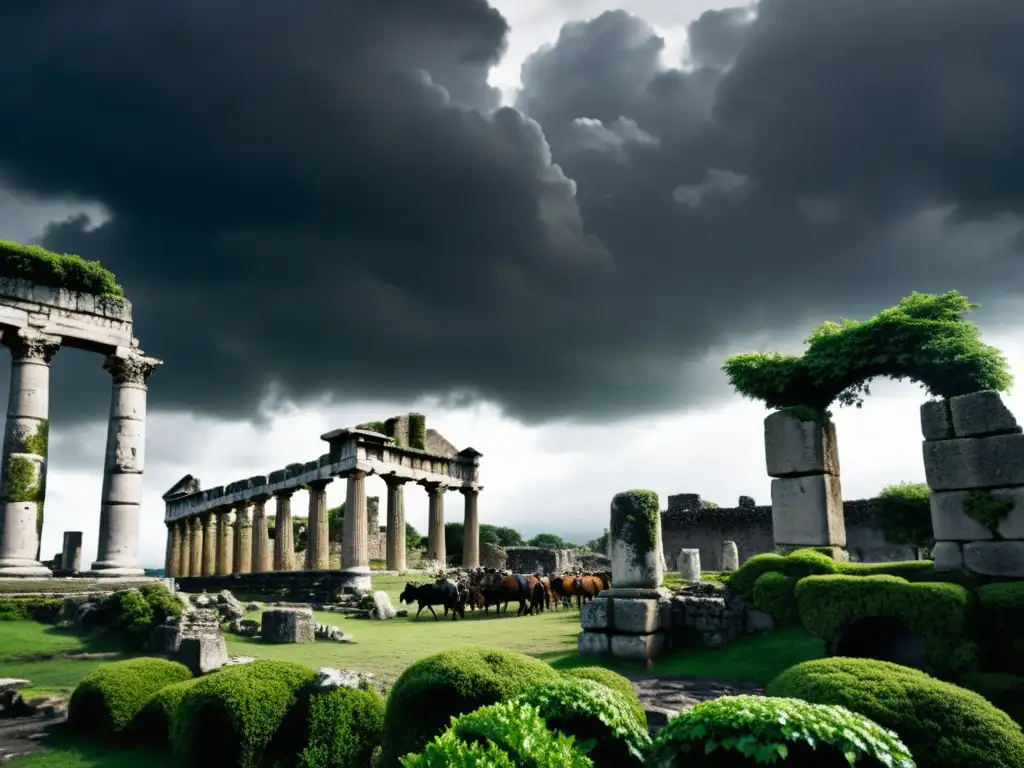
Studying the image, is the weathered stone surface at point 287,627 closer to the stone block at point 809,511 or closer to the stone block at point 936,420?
the stone block at point 809,511

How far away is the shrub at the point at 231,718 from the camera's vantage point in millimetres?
6625

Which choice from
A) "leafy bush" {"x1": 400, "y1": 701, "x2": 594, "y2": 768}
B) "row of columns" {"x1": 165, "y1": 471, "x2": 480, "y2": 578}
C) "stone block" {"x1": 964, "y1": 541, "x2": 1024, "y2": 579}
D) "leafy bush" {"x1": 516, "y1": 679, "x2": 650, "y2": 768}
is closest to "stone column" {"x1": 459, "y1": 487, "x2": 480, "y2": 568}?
"row of columns" {"x1": 165, "y1": 471, "x2": 480, "y2": 578}

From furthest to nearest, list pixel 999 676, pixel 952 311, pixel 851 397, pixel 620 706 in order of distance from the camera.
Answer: pixel 851 397
pixel 952 311
pixel 999 676
pixel 620 706

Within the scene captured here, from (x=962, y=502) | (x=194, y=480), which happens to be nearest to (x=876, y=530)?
(x=962, y=502)

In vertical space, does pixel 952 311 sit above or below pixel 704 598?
above

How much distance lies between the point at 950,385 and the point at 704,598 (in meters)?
6.08

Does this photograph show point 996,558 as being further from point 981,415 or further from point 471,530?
point 471,530

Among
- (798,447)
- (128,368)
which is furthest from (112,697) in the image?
(128,368)

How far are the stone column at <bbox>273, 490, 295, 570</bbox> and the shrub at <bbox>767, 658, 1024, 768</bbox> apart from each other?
1296 inches

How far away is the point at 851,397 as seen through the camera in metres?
15.9

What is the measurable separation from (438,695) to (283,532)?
32.6 metres

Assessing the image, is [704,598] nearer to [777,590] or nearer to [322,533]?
[777,590]

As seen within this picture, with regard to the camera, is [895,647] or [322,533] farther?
[322,533]

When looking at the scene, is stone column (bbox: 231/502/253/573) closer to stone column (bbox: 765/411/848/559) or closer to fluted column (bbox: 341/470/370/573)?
fluted column (bbox: 341/470/370/573)
